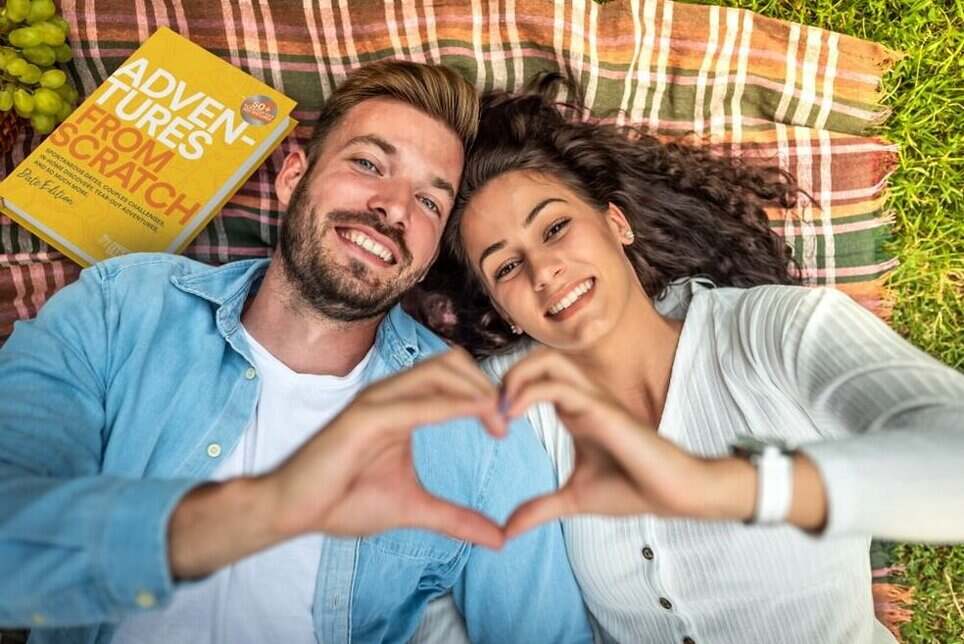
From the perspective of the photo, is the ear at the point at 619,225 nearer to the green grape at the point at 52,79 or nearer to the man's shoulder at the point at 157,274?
the man's shoulder at the point at 157,274

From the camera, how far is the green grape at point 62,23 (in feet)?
7.68

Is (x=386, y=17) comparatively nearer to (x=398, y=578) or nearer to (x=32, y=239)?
(x=32, y=239)

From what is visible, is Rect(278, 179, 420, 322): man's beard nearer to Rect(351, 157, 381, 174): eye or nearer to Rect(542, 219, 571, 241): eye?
Rect(351, 157, 381, 174): eye

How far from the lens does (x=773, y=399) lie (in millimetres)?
1763

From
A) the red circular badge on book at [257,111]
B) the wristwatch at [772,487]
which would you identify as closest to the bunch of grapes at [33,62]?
the red circular badge on book at [257,111]

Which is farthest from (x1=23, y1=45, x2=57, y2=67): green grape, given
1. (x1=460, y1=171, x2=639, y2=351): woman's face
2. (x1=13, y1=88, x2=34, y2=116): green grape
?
(x1=460, y1=171, x2=639, y2=351): woman's face

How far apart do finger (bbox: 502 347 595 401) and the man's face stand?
0.84 m

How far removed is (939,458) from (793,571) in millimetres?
680

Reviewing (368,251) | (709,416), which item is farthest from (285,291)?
(709,416)

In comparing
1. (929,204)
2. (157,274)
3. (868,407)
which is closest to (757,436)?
(868,407)

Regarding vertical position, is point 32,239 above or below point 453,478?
above

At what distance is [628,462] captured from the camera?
117cm

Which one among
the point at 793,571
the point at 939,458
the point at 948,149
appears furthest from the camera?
the point at 948,149

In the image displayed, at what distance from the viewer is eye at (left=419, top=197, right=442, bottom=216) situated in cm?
207
